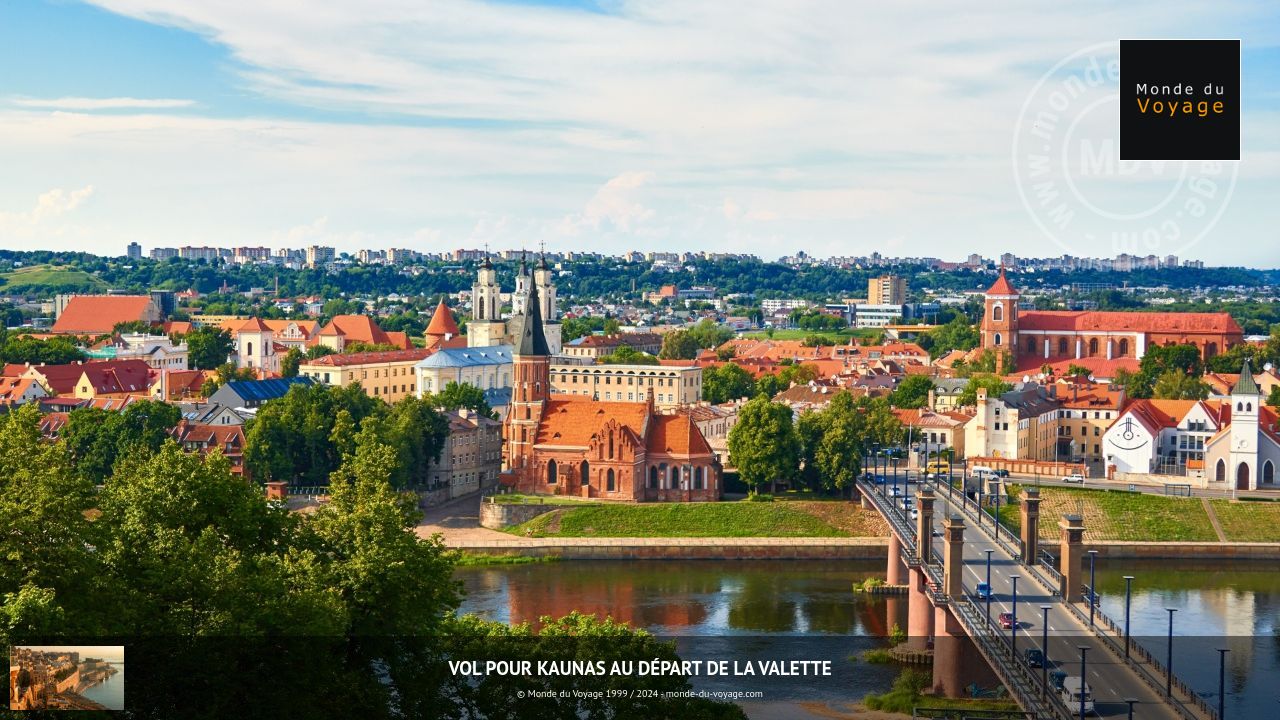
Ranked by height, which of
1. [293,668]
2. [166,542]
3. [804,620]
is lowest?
[804,620]

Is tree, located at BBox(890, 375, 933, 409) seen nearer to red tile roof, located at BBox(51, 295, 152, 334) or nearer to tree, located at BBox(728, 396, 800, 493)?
tree, located at BBox(728, 396, 800, 493)

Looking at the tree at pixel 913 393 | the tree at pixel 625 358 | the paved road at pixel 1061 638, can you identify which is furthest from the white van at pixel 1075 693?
the tree at pixel 625 358

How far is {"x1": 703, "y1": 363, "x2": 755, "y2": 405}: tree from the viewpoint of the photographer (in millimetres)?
92500

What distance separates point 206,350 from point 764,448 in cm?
5256

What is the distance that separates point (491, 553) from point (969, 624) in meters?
24.0

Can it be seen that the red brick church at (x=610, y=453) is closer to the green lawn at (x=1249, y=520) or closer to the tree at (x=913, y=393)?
the green lawn at (x=1249, y=520)

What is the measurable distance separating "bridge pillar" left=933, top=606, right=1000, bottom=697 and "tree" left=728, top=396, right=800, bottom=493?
22959 mm

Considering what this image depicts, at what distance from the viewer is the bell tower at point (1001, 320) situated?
105375 millimetres

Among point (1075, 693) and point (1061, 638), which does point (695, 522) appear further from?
point (1075, 693)

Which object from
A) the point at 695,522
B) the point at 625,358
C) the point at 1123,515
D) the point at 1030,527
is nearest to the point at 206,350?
the point at 625,358

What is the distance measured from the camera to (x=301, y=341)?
120 meters

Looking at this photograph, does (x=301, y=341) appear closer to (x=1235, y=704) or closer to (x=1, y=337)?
(x=1, y=337)

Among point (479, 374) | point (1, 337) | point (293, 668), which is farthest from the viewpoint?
point (1, 337)

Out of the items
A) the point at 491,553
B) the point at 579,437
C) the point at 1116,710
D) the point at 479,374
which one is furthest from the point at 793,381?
the point at 1116,710
